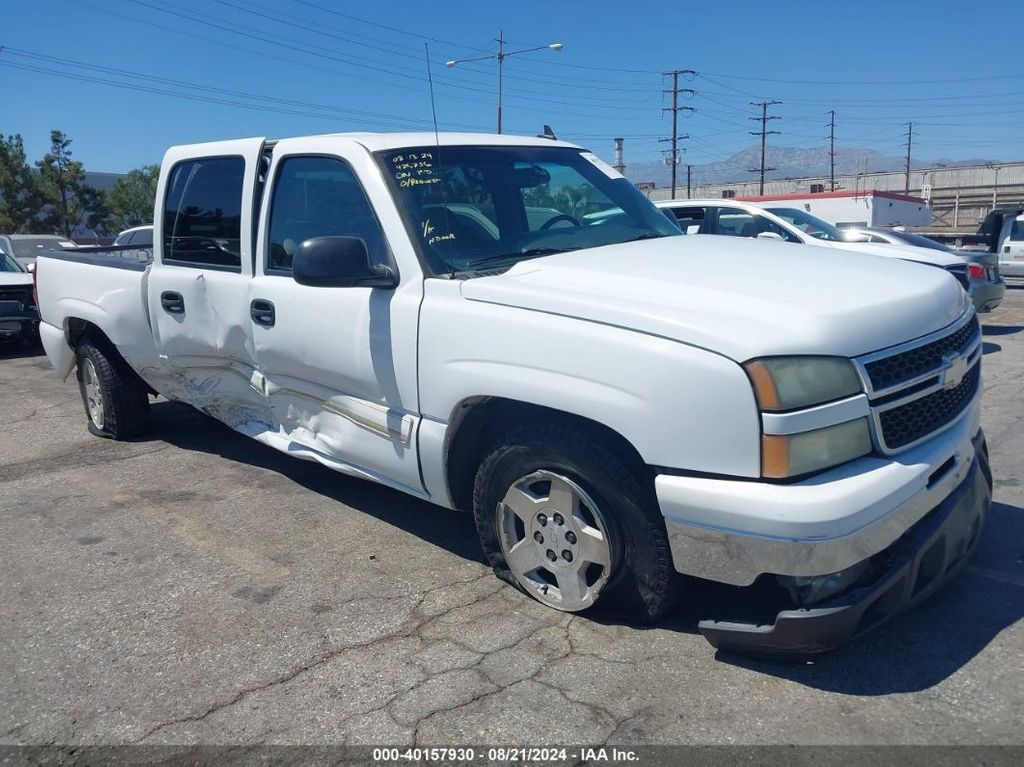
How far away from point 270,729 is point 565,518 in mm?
1237

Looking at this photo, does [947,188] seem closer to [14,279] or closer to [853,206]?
[853,206]

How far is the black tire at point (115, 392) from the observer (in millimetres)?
6164

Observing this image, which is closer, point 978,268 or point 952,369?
point 952,369

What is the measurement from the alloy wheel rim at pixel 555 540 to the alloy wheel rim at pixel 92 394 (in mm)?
4053

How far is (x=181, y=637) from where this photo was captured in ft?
11.4

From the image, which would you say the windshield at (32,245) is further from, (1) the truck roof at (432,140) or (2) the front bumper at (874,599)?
(2) the front bumper at (874,599)

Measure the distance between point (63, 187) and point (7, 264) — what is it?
2609cm

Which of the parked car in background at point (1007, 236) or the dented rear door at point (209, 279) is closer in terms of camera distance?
the dented rear door at point (209, 279)

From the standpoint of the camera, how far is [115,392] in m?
6.20

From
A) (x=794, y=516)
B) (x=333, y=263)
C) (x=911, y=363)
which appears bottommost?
(x=794, y=516)

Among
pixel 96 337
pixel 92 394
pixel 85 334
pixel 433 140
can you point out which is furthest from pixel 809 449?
pixel 92 394

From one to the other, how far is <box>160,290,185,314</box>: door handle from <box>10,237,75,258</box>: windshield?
12195 millimetres

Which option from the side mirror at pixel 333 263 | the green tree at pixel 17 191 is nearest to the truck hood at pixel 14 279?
the side mirror at pixel 333 263

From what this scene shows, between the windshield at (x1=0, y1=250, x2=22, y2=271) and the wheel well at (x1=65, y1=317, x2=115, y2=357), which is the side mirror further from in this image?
the windshield at (x1=0, y1=250, x2=22, y2=271)
